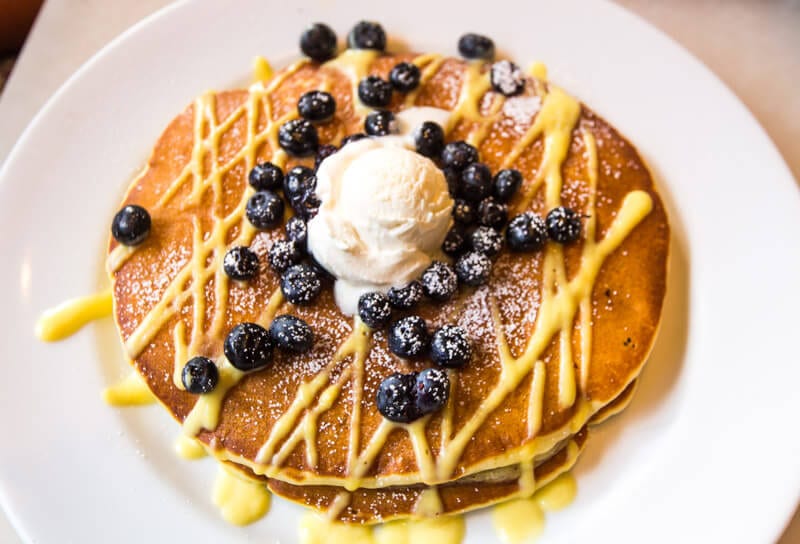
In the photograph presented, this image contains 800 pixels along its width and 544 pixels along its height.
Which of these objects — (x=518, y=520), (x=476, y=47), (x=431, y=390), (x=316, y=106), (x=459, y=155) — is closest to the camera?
(x=431, y=390)

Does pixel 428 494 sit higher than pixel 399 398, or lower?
lower

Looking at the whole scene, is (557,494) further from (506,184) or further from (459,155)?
(459,155)

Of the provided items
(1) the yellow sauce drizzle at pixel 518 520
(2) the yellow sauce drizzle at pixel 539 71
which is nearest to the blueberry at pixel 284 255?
(1) the yellow sauce drizzle at pixel 518 520

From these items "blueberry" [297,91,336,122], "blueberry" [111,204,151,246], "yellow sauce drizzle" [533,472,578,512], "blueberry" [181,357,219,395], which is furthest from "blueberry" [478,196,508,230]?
"blueberry" [111,204,151,246]

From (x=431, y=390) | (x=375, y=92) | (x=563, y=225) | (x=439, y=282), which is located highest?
(x=375, y=92)

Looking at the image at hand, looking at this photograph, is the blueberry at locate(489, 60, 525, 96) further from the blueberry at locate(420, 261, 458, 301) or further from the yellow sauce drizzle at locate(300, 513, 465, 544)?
the yellow sauce drizzle at locate(300, 513, 465, 544)

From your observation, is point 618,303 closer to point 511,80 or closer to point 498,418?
point 498,418

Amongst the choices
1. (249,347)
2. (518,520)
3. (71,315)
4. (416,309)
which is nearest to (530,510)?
(518,520)
